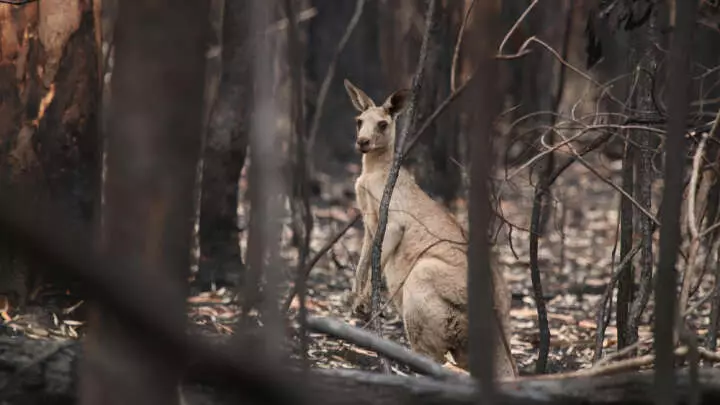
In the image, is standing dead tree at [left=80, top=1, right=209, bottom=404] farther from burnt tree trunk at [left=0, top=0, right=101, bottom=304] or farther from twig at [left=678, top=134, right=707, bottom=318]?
burnt tree trunk at [left=0, top=0, right=101, bottom=304]

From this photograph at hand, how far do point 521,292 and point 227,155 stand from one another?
273cm

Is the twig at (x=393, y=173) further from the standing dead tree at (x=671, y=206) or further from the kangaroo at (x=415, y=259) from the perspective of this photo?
the standing dead tree at (x=671, y=206)

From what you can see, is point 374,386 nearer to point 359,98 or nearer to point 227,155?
point 359,98

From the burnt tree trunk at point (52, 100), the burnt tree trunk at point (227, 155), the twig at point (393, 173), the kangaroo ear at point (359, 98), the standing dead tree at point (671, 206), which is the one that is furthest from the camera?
the burnt tree trunk at point (227, 155)

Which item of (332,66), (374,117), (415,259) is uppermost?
(332,66)

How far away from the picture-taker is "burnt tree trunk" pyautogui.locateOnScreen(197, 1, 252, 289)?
9742mm

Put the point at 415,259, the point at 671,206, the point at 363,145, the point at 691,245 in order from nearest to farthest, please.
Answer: the point at 671,206 → the point at 691,245 → the point at 415,259 → the point at 363,145

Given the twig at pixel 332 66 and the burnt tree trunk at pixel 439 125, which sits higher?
the burnt tree trunk at pixel 439 125

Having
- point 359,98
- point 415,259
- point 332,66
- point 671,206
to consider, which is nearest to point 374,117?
point 359,98

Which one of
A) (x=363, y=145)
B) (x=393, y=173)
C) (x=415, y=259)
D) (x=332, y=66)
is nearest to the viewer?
(x=393, y=173)

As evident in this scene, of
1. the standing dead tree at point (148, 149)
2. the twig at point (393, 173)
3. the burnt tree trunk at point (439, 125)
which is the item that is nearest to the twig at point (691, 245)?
the twig at point (393, 173)

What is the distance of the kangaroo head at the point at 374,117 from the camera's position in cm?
699

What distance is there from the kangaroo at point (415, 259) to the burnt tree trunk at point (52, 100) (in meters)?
1.77

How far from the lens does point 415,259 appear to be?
268 inches
